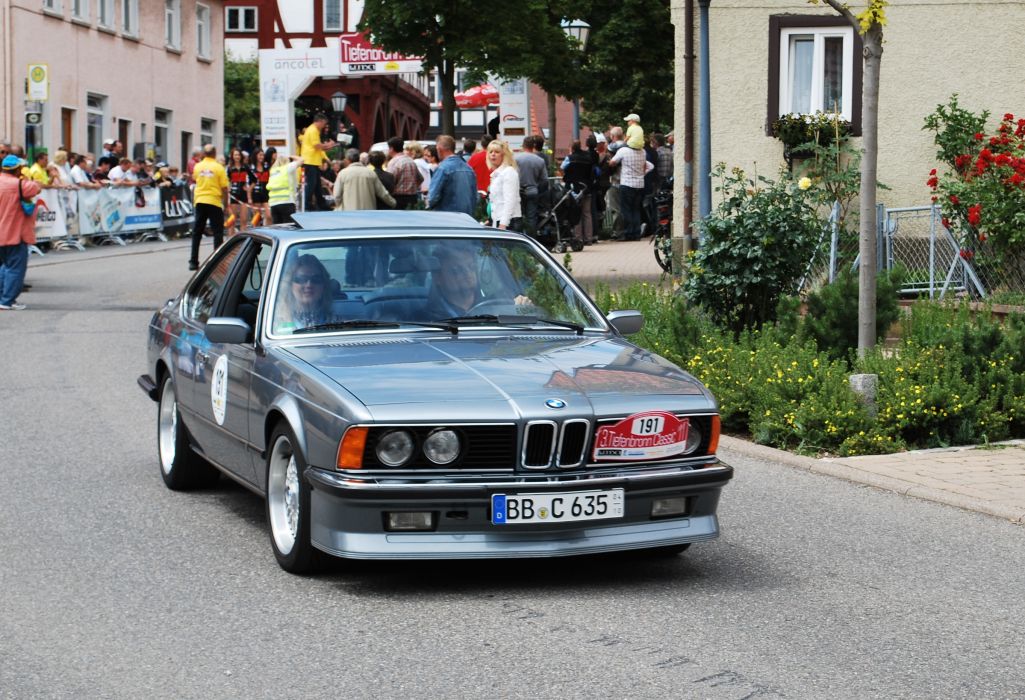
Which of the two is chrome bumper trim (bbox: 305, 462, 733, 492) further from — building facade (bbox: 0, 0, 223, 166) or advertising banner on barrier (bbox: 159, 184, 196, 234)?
advertising banner on barrier (bbox: 159, 184, 196, 234)

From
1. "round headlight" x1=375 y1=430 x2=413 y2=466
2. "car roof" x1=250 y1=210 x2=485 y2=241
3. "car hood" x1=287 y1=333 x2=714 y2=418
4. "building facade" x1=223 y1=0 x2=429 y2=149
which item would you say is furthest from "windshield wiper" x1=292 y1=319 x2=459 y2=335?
"building facade" x1=223 y1=0 x2=429 y2=149

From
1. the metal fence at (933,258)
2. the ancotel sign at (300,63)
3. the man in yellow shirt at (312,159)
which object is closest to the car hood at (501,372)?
the metal fence at (933,258)

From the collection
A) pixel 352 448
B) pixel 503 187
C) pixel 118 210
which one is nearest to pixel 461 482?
pixel 352 448

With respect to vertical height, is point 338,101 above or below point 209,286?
above

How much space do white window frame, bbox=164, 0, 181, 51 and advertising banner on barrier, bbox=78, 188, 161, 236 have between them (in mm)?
15025

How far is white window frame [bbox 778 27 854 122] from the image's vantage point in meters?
19.5

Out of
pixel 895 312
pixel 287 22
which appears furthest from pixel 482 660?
pixel 287 22

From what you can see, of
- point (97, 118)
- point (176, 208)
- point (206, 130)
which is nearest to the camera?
point (176, 208)

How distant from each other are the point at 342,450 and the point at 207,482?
2.93 meters

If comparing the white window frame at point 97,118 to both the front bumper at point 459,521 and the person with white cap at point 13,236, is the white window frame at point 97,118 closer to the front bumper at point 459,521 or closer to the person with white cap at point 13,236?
the person with white cap at point 13,236

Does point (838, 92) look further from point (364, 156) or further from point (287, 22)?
point (287, 22)

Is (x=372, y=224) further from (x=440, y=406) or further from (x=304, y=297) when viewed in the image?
(x=440, y=406)

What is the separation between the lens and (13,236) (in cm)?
2022

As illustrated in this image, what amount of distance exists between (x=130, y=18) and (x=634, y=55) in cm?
1413
